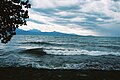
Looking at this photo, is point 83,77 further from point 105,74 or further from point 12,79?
point 12,79

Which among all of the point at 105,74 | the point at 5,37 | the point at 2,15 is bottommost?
the point at 105,74

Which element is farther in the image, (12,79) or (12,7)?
(12,7)

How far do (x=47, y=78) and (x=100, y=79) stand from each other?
474 cm

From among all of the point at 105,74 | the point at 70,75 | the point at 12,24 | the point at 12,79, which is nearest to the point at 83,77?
the point at 70,75

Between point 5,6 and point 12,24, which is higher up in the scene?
point 5,6

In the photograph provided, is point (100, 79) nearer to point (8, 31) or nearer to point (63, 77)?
point (63, 77)

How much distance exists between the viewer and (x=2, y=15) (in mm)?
24859

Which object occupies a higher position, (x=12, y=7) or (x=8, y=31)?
(x=12, y=7)

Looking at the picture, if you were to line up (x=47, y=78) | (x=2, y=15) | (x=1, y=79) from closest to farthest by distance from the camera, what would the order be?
(x=1, y=79)
(x=47, y=78)
(x=2, y=15)

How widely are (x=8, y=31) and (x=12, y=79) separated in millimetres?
6528

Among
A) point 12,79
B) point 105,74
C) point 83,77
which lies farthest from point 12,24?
point 105,74

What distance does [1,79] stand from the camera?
2172 centimetres

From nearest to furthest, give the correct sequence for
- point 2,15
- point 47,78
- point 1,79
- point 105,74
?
1. point 1,79
2. point 47,78
3. point 2,15
4. point 105,74

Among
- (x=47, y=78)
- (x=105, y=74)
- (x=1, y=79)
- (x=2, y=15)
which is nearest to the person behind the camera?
(x=1, y=79)
